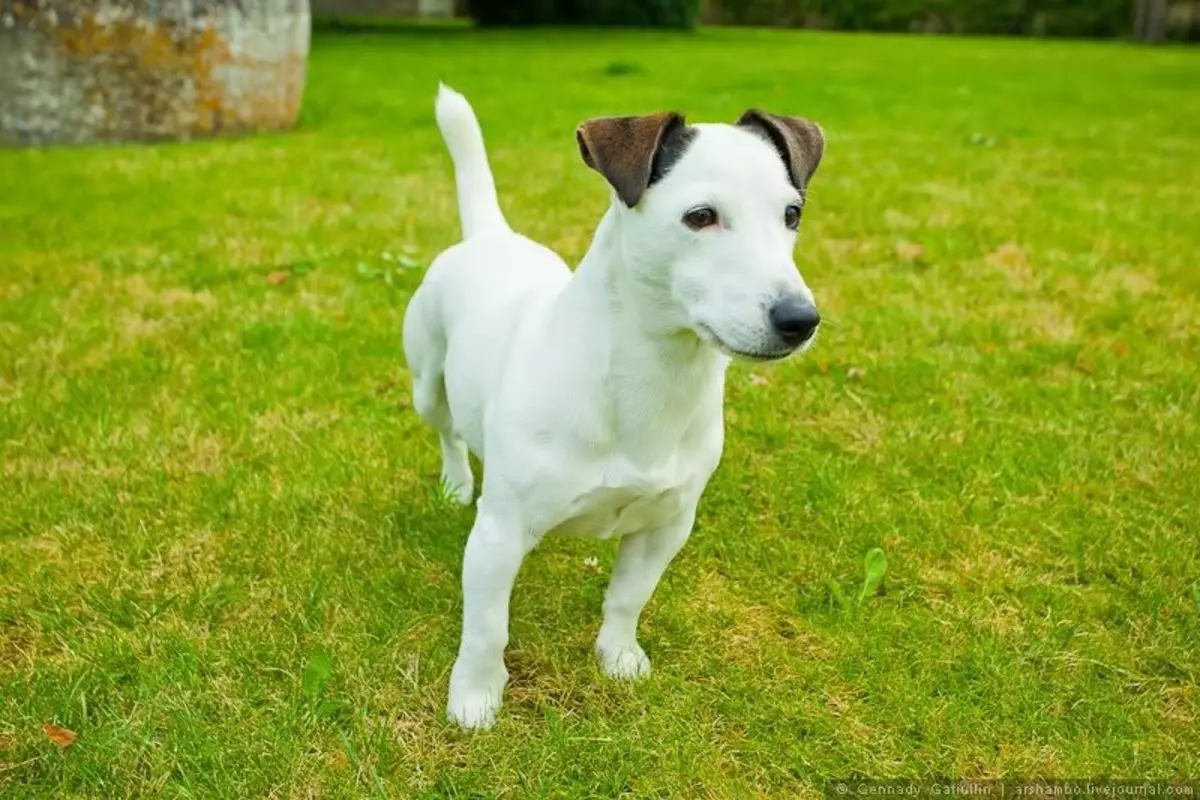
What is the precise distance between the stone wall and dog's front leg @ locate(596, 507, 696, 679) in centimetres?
754

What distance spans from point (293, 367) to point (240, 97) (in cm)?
552

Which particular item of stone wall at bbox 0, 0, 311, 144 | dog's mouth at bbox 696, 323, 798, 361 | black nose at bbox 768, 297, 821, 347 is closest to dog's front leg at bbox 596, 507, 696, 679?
dog's mouth at bbox 696, 323, 798, 361

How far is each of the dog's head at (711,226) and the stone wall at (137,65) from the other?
754 centimetres

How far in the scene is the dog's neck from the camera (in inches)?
93.2

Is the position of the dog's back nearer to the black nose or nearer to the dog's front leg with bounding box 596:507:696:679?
the dog's front leg with bounding box 596:507:696:679

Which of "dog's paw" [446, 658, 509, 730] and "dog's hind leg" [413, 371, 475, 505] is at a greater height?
"dog's hind leg" [413, 371, 475, 505]

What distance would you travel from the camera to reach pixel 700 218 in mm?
2223

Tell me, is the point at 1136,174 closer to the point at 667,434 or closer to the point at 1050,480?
the point at 1050,480

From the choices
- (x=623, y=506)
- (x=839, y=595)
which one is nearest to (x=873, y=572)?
(x=839, y=595)

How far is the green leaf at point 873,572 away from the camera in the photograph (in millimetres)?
3197

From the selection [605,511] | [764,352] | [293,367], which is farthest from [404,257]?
[764,352]

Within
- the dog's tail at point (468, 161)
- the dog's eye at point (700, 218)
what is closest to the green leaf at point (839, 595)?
the dog's eye at point (700, 218)

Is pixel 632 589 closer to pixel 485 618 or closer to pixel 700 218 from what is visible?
pixel 485 618

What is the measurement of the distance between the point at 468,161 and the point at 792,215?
1584 millimetres
